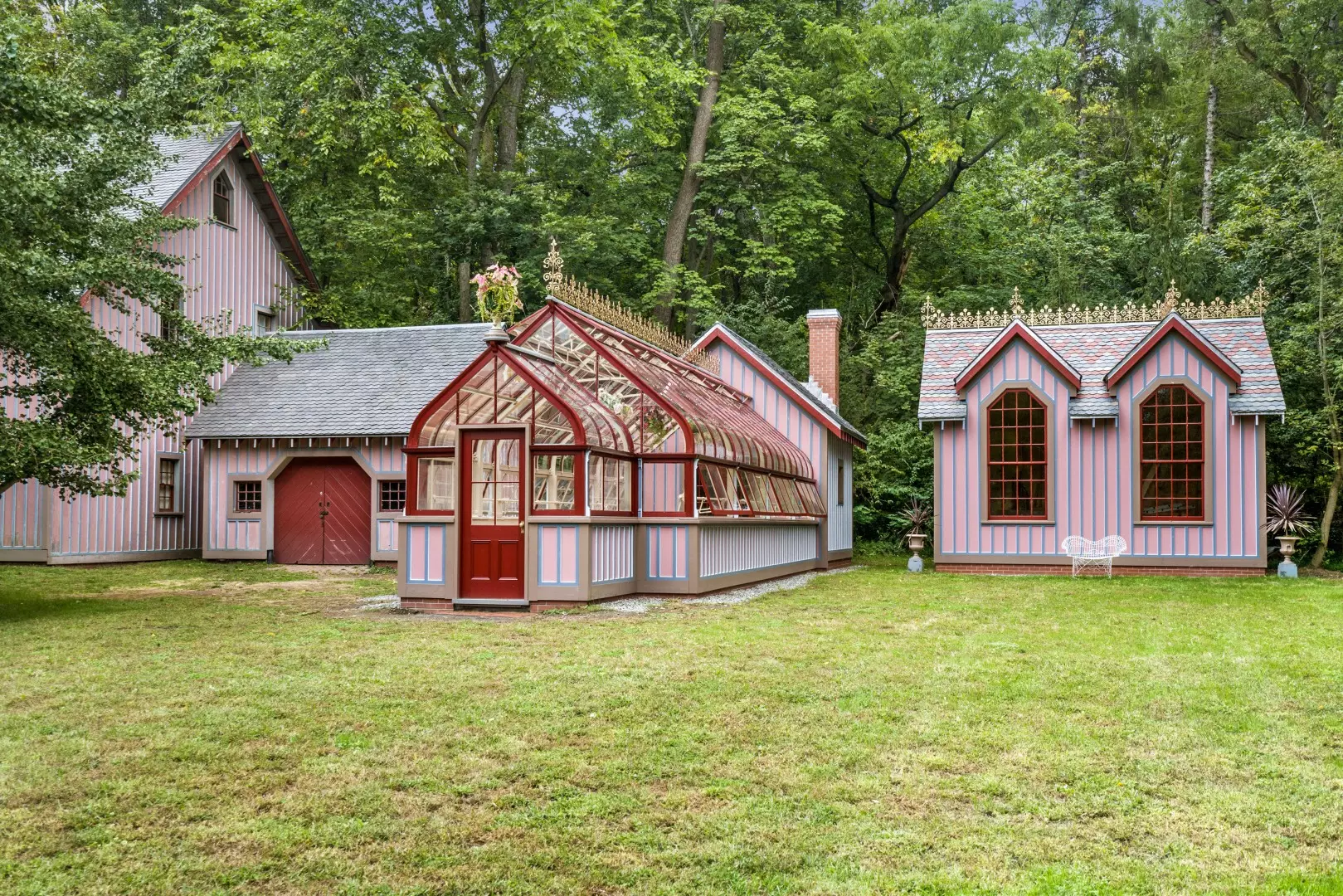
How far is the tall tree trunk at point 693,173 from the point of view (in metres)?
31.7

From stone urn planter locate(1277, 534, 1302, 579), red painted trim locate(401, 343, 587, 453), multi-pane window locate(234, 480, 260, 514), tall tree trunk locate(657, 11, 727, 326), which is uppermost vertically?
tall tree trunk locate(657, 11, 727, 326)

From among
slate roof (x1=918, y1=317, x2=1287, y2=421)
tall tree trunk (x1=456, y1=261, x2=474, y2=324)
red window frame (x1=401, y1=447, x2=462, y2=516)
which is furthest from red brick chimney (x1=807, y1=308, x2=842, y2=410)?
red window frame (x1=401, y1=447, x2=462, y2=516)

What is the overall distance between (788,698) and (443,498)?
7.82 m

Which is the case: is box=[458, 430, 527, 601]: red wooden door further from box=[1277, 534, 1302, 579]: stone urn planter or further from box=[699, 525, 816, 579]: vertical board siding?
box=[1277, 534, 1302, 579]: stone urn planter

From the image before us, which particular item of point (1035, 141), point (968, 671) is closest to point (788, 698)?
point (968, 671)

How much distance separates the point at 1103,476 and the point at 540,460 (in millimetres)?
11671

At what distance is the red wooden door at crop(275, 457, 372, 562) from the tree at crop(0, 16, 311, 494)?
8.70 meters

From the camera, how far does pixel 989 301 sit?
3247cm

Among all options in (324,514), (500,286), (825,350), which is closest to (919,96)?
(825,350)

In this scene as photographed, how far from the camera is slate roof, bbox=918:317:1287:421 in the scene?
20.4m

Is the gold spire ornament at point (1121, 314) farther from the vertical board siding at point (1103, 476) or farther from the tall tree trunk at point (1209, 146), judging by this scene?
the tall tree trunk at point (1209, 146)

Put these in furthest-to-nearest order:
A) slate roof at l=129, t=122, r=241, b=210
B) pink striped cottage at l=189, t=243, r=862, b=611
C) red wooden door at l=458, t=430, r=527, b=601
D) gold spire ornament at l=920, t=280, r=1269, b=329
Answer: slate roof at l=129, t=122, r=241, b=210 → gold spire ornament at l=920, t=280, r=1269, b=329 → pink striped cottage at l=189, t=243, r=862, b=611 → red wooden door at l=458, t=430, r=527, b=601

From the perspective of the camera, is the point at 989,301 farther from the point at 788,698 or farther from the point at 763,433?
the point at 788,698

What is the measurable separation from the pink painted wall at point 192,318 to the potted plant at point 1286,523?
19.9 metres
